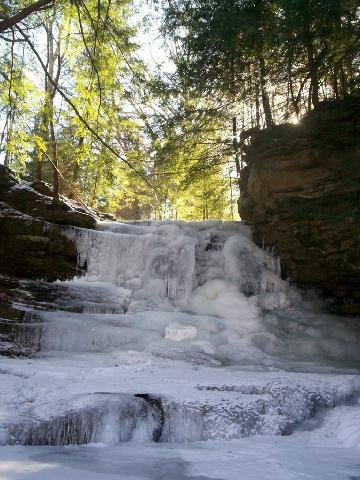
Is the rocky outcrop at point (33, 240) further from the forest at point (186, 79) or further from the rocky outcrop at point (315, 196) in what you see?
the rocky outcrop at point (315, 196)

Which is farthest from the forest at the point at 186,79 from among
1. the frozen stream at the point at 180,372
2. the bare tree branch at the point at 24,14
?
the frozen stream at the point at 180,372

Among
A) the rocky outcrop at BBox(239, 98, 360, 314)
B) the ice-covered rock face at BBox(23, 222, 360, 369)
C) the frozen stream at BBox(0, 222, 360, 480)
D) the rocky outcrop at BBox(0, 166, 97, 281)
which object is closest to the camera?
the frozen stream at BBox(0, 222, 360, 480)

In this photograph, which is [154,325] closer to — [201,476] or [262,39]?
[201,476]

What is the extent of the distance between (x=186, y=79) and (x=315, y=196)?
13.7ft

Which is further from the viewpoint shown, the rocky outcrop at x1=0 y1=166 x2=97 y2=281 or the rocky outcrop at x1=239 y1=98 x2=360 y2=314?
the rocky outcrop at x1=0 y1=166 x2=97 y2=281

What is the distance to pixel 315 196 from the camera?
8641mm

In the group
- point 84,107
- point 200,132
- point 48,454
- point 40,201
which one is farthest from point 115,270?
point 48,454

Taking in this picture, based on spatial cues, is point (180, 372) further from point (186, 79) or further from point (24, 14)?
point (186, 79)

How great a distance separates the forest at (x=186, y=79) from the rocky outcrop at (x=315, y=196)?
2.13 ft

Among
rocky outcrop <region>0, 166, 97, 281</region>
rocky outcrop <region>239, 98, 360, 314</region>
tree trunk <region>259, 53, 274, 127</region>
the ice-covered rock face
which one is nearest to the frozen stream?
the ice-covered rock face

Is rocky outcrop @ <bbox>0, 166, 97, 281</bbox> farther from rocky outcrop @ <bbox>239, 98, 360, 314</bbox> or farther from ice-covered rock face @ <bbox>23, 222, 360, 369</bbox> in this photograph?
rocky outcrop @ <bbox>239, 98, 360, 314</bbox>

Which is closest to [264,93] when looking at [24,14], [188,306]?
[188,306]

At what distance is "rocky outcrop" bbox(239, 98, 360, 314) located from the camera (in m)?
7.95

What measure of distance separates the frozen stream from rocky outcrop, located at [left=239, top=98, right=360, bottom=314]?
2.46 feet
